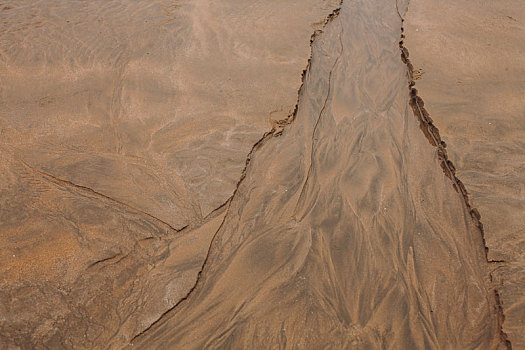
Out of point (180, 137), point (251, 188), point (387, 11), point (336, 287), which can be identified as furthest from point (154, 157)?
point (387, 11)

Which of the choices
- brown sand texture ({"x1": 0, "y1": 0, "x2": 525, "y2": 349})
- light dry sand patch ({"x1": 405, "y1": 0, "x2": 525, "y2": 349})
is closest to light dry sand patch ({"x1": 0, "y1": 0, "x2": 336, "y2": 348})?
brown sand texture ({"x1": 0, "y1": 0, "x2": 525, "y2": 349})

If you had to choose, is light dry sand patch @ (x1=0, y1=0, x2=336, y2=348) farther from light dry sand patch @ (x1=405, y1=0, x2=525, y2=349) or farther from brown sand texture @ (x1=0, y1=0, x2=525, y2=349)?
light dry sand patch @ (x1=405, y1=0, x2=525, y2=349)

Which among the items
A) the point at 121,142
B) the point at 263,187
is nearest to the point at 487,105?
the point at 263,187

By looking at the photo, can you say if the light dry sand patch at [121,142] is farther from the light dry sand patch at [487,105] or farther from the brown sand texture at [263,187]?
the light dry sand patch at [487,105]

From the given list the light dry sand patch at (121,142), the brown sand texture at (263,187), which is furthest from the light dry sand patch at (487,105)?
the light dry sand patch at (121,142)

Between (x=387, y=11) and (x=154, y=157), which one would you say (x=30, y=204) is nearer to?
(x=154, y=157)

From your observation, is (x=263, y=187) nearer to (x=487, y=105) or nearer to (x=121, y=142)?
(x=121, y=142)
